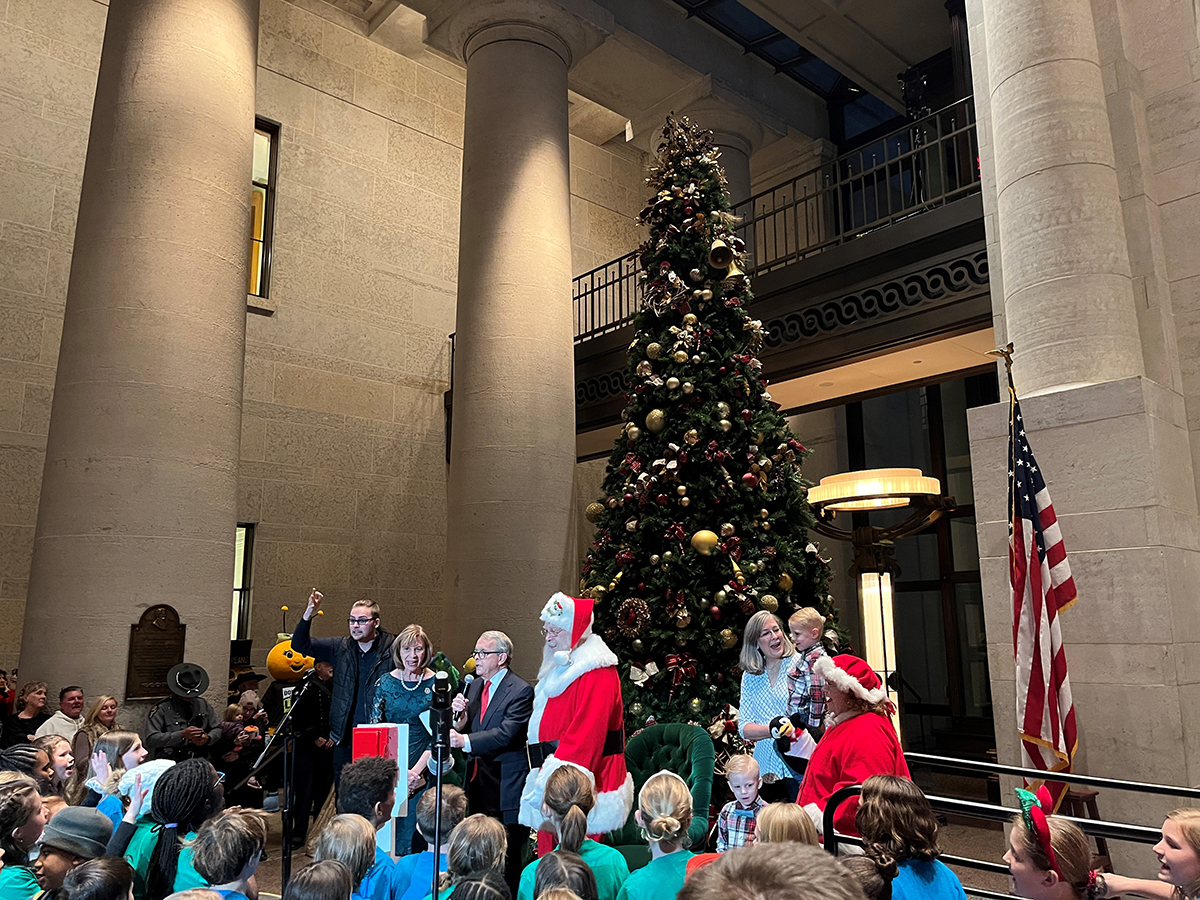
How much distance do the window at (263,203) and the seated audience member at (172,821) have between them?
36.7 feet

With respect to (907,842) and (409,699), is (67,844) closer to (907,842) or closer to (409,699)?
(409,699)

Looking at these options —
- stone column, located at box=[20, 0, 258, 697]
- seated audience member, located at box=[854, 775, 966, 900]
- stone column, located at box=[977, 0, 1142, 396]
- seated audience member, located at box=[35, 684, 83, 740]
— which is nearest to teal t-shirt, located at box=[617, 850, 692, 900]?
seated audience member, located at box=[854, 775, 966, 900]

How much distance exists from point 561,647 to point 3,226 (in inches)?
401

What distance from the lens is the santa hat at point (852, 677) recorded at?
3.95 meters

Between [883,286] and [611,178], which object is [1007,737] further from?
[611,178]

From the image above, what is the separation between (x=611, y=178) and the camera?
1872 centimetres

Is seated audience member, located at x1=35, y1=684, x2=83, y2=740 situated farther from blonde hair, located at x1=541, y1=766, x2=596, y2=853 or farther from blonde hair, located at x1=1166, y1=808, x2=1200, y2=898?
blonde hair, located at x1=1166, y1=808, x2=1200, y2=898

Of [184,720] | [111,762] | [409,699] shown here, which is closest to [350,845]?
[111,762]

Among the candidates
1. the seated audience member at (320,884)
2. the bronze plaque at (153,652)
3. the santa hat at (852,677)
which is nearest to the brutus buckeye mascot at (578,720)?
the santa hat at (852,677)

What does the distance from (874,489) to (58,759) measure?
20.2ft

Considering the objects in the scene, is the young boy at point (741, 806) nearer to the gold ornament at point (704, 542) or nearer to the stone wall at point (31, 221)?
the gold ornament at point (704, 542)

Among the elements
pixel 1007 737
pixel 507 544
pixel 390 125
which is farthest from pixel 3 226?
pixel 1007 737

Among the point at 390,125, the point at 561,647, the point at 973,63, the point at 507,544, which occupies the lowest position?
the point at 561,647

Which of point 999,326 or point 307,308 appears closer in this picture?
point 999,326
